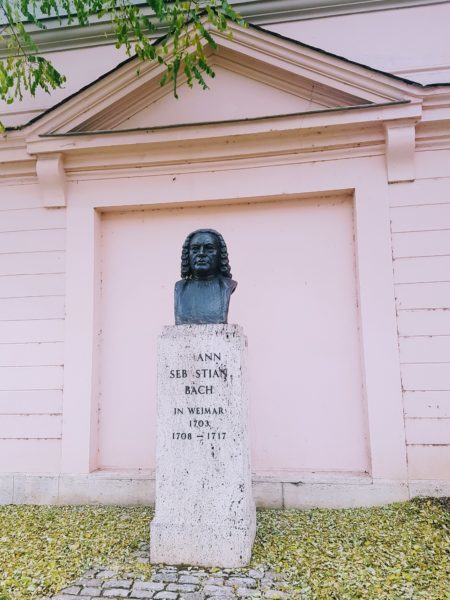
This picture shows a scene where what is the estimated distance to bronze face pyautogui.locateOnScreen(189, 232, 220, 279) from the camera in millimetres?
4074

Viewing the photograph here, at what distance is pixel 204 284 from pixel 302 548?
2415mm

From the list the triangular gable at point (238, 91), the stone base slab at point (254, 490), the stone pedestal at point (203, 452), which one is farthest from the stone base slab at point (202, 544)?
the triangular gable at point (238, 91)

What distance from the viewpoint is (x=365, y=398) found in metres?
5.25

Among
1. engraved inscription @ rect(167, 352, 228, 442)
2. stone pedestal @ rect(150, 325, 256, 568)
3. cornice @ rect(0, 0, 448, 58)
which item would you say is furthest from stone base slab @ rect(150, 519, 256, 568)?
cornice @ rect(0, 0, 448, 58)

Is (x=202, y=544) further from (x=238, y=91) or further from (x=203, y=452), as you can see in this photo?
(x=238, y=91)

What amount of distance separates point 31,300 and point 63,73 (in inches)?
134

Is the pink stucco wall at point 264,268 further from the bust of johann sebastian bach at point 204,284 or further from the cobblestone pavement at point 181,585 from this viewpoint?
the cobblestone pavement at point 181,585

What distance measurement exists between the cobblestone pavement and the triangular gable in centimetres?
492

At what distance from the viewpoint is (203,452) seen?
3.74m

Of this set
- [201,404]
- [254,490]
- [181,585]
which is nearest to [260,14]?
[201,404]

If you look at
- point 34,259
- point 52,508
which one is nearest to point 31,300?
point 34,259

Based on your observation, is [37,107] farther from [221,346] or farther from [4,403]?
[221,346]

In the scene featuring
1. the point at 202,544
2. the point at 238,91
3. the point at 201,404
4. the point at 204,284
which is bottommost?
the point at 202,544

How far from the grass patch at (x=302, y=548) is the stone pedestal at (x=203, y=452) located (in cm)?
31
